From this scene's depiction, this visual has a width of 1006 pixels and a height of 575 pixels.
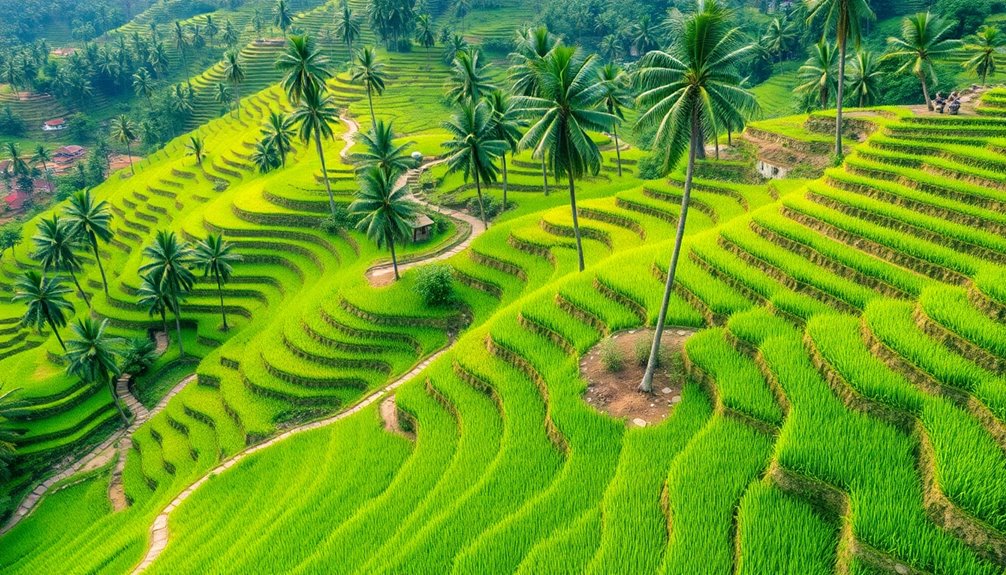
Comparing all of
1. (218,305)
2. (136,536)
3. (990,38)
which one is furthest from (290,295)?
(990,38)

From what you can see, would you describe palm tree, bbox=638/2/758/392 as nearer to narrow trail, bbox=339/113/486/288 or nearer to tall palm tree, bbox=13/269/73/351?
narrow trail, bbox=339/113/486/288

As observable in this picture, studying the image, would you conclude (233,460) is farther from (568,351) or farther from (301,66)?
(301,66)

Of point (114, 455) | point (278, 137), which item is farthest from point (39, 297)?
→ point (278, 137)

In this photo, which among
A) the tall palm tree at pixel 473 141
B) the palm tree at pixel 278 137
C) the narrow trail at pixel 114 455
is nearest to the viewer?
the narrow trail at pixel 114 455

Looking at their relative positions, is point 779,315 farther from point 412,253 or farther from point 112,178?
point 112,178

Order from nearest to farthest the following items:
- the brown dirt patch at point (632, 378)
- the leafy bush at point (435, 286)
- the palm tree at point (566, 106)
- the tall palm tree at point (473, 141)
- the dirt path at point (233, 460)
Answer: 1. the brown dirt patch at point (632, 378)
2. the dirt path at point (233, 460)
3. the palm tree at point (566, 106)
4. the leafy bush at point (435, 286)
5. the tall palm tree at point (473, 141)

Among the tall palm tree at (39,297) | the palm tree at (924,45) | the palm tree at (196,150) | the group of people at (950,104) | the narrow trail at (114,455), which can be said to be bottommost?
the narrow trail at (114,455)

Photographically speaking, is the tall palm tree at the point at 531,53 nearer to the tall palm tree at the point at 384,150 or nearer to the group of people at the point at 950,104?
the tall palm tree at the point at 384,150

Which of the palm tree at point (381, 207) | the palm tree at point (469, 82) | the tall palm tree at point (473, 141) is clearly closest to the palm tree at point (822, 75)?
the palm tree at point (469, 82)
